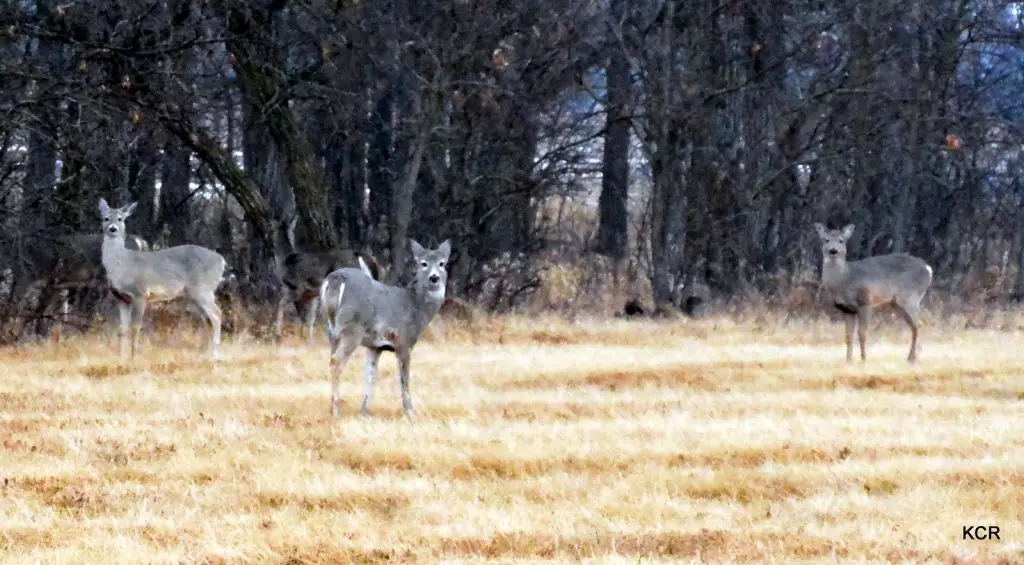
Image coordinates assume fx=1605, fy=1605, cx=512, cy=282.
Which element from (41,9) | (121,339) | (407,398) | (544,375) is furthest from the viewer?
(41,9)

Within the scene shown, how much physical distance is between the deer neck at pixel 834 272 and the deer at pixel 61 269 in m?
7.03

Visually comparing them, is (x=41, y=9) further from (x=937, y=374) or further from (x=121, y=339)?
(x=937, y=374)

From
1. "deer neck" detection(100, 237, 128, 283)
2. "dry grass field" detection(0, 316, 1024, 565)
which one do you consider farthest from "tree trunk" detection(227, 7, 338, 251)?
"dry grass field" detection(0, 316, 1024, 565)

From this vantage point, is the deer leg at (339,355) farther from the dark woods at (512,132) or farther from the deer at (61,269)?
the deer at (61,269)

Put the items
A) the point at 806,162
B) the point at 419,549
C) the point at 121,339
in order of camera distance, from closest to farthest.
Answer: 1. the point at 419,549
2. the point at 121,339
3. the point at 806,162

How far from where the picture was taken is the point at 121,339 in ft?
49.4

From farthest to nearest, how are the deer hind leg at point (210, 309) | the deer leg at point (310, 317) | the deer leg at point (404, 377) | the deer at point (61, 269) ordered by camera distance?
the deer at point (61, 269)
the deer leg at point (310, 317)
the deer hind leg at point (210, 309)
the deer leg at point (404, 377)

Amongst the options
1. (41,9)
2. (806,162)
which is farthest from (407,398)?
(806,162)

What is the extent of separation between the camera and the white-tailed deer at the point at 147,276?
600 inches

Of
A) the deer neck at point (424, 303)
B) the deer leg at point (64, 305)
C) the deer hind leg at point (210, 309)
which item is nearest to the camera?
the deer neck at point (424, 303)

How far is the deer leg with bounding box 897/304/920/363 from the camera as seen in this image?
15.0 meters

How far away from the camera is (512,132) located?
2117cm

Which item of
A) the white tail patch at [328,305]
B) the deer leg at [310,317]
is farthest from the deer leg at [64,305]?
the white tail patch at [328,305]

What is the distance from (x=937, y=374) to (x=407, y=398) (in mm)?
5169
